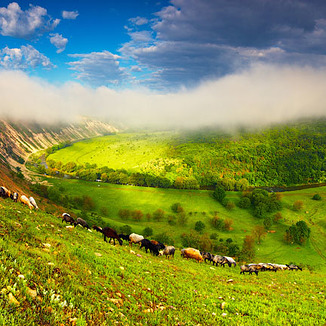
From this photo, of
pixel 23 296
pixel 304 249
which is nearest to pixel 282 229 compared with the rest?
pixel 304 249

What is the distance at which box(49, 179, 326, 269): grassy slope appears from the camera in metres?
94.4

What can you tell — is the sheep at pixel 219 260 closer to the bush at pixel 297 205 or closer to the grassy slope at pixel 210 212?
the grassy slope at pixel 210 212

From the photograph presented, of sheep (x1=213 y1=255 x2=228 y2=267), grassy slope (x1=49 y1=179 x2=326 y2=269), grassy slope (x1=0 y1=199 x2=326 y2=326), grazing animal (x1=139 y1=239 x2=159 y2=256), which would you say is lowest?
grassy slope (x1=49 y1=179 x2=326 y2=269)

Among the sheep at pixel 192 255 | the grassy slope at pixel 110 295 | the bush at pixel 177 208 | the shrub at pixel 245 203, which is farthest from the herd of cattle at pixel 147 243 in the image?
the shrub at pixel 245 203

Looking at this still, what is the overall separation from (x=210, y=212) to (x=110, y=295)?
14286 cm

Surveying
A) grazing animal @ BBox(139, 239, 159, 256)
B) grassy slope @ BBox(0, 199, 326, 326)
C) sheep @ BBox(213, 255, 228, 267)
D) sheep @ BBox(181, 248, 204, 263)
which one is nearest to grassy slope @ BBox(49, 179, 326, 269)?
sheep @ BBox(213, 255, 228, 267)

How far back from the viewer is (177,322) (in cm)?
1080

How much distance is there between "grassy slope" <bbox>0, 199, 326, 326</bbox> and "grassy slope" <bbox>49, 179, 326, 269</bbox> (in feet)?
235

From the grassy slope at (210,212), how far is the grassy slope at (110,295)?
235 ft

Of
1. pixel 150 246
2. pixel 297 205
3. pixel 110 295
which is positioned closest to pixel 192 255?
pixel 150 246

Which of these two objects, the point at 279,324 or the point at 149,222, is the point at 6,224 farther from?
the point at 149,222

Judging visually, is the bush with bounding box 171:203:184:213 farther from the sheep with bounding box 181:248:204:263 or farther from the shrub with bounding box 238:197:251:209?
the sheep with bounding box 181:248:204:263

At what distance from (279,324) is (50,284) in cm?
1395

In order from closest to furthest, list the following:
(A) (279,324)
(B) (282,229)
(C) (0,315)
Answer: (C) (0,315)
(A) (279,324)
(B) (282,229)
